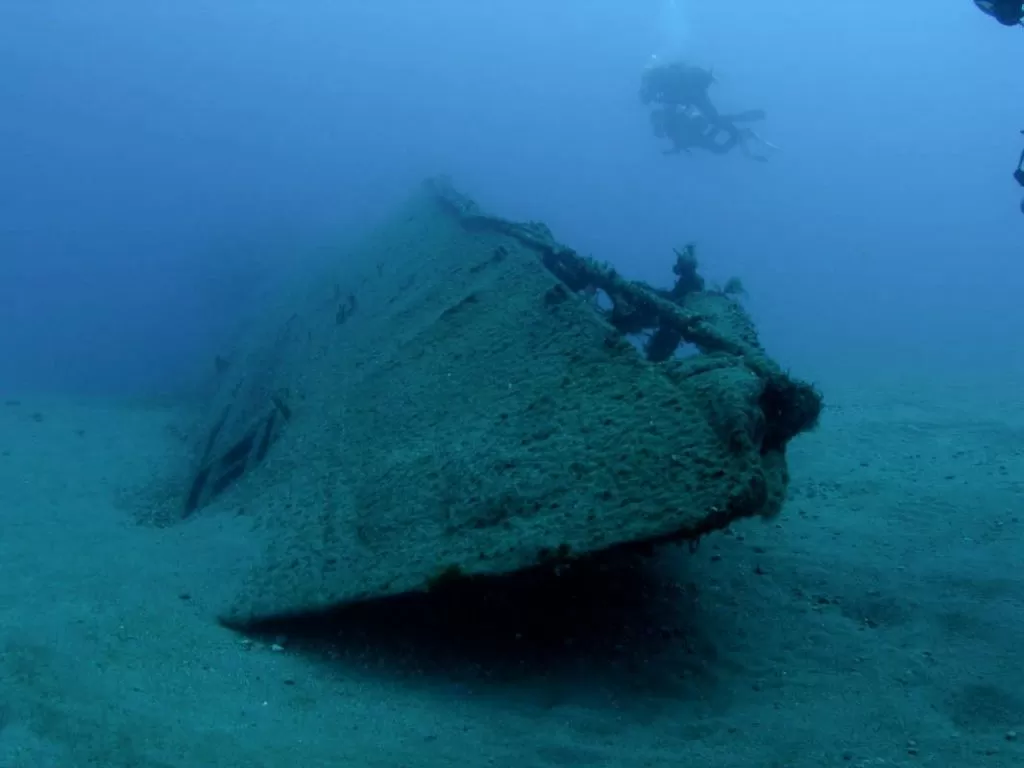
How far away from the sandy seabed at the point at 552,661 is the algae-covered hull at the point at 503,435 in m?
0.41

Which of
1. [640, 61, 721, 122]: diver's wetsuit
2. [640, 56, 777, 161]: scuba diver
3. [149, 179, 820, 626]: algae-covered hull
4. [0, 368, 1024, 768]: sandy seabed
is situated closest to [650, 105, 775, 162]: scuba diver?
[640, 56, 777, 161]: scuba diver

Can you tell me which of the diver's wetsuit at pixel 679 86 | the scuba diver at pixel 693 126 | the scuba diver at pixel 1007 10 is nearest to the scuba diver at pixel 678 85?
the diver's wetsuit at pixel 679 86

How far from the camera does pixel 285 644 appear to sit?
13.0ft

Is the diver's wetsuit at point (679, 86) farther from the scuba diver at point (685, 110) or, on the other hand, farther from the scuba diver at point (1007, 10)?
the scuba diver at point (1007, 10)

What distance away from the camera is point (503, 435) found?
13.5 feet

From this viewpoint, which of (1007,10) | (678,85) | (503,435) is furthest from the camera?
(678,85)

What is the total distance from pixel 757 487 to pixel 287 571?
8.92 feet

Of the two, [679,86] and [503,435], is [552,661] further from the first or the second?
[679,86]

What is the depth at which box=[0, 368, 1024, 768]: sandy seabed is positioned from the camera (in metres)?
3.20

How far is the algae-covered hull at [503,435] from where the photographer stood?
335 cm

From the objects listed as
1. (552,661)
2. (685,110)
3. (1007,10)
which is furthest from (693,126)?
(552,661)

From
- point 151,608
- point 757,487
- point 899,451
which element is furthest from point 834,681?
point 899,451

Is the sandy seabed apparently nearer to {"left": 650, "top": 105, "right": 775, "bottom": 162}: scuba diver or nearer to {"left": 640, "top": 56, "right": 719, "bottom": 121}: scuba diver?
{"left": 650, "top": 105, "right": 775, "bottom": 162}: scuba diver

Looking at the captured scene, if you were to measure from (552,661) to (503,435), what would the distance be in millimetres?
1297
